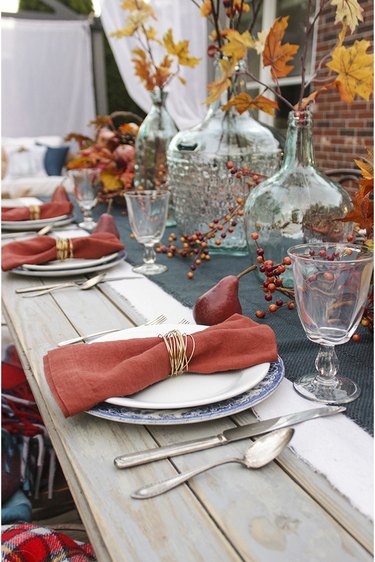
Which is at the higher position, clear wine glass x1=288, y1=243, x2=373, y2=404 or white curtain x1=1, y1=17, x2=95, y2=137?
white curtain x1=1, y1=17, x2=95, y2=137

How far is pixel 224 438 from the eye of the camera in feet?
1.67

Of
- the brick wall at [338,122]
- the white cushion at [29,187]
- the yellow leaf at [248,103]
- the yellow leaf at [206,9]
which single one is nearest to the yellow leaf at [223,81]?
the yellow leaf at [248,103]

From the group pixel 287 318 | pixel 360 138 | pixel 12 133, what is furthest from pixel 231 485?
pixel 12 133

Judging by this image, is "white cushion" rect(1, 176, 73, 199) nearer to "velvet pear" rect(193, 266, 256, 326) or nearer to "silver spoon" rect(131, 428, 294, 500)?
"velvet pear" rect(193, 266, 256, 326)

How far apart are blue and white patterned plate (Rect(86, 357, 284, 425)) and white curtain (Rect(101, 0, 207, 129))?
10.0ft

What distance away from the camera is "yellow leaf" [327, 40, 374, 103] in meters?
0.74

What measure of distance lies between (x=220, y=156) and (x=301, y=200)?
286mm

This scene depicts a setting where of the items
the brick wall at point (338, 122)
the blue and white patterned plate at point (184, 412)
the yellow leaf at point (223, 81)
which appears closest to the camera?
the blue and white patterned plate at point (184, 412)

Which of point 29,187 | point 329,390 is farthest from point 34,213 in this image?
point 29,187

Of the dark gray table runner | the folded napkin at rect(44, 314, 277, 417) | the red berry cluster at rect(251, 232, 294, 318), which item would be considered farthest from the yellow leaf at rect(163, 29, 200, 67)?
the folded napkin at rect(44, 314, 277, 417)

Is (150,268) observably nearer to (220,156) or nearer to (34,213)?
(220,156)

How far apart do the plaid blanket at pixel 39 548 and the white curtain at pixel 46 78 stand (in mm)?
5728

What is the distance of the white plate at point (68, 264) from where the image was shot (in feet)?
3.54

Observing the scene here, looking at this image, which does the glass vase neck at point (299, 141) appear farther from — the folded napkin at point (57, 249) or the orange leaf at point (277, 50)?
the folded napkin at point (57, 249)
